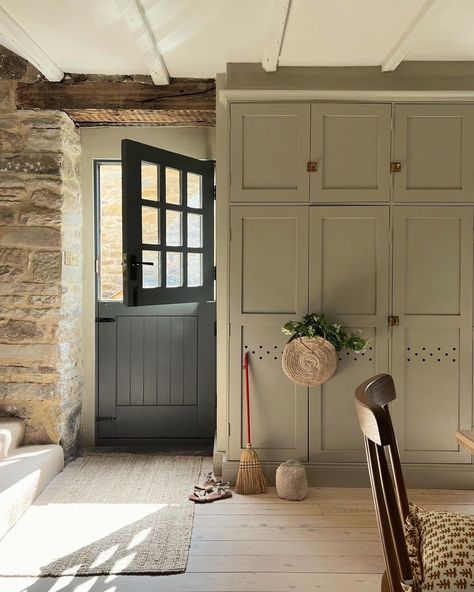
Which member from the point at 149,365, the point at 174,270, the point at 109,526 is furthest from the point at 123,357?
the point at 109,526

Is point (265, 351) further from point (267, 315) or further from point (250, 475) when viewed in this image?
point (250, 475)

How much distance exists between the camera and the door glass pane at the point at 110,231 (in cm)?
441

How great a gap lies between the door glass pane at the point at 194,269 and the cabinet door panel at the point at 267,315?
53 cm

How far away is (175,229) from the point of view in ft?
12.9

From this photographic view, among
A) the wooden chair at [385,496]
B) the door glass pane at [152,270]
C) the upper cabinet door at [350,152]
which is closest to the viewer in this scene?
the wooden chair at [385,496]

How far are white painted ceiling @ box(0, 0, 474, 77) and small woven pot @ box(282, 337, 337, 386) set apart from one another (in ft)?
5.56

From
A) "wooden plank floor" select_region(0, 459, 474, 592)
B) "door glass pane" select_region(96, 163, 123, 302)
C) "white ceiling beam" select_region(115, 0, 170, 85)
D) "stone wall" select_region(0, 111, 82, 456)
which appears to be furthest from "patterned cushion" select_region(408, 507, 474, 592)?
"door glass pane" select_region(96, 163, 123, 302)

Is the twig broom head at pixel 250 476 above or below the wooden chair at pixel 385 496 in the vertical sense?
below

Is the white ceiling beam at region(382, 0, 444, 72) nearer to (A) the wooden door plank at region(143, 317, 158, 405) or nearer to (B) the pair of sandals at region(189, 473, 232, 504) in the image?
(A) the wooden door plank at region(143, 317, 158, 405)

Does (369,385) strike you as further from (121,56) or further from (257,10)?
(121,56)

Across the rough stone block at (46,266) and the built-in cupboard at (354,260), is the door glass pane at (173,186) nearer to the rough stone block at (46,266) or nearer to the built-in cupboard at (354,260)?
the built-in cupboard at (354,260)

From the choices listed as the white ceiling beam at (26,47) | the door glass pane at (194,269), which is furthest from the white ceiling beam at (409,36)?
the white ceiling beam at (26,47)

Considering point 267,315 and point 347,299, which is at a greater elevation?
point 347,299

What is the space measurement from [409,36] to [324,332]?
169 cm
